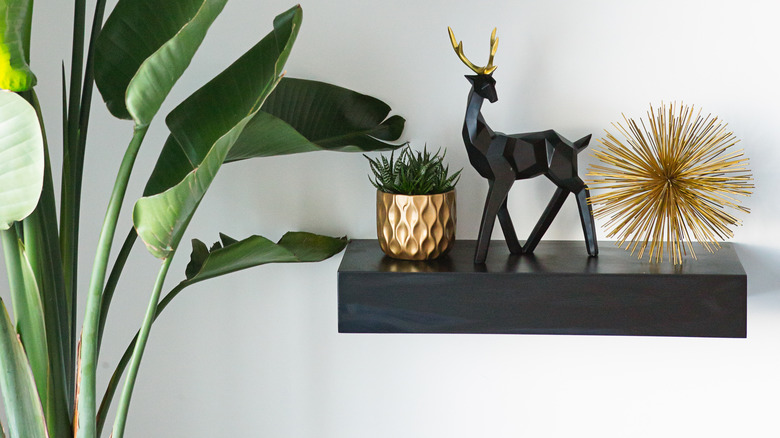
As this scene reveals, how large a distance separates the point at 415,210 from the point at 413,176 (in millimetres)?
60

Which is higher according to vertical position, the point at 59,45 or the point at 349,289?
the point at 59,45

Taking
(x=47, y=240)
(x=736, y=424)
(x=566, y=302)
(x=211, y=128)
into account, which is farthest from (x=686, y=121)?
(x=47, y=240)

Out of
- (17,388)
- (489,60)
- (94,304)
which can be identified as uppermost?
(489,60)

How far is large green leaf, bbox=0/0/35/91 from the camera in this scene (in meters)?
0.71

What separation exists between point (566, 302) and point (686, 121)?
15.0 inches

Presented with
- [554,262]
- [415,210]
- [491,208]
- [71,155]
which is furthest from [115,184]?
[554,262]

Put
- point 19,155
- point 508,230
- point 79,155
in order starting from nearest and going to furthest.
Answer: point 19,155 < point 79,155 < point 508,230

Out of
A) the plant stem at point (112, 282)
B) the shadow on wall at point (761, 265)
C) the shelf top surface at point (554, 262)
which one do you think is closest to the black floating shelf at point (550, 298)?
the shelf top surface at point (554, 262)

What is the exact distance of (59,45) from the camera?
3.91 ft

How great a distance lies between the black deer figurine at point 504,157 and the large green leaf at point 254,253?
0.83ft

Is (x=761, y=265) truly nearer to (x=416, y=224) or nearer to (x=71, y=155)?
(x=416, y=224)

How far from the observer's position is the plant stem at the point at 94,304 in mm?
869

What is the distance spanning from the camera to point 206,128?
90 centimetres

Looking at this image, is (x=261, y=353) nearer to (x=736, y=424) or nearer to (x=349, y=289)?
(x=349, y=289)
